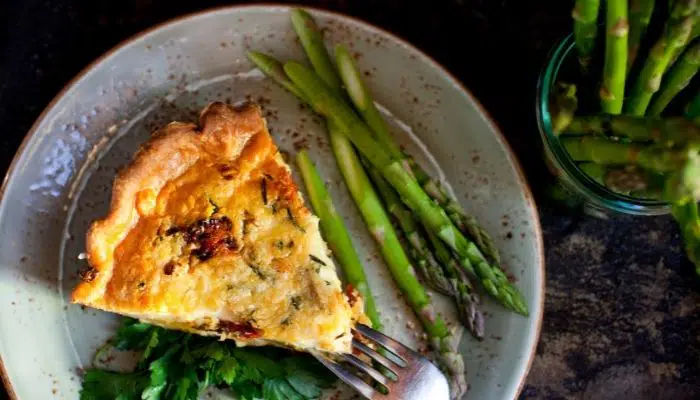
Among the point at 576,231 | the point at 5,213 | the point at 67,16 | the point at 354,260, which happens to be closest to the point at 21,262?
the point at 5,213

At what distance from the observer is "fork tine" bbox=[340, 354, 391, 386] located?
3.57 m

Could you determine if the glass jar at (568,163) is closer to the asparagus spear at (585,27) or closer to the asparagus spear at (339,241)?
the asparagus spear at (585,27)

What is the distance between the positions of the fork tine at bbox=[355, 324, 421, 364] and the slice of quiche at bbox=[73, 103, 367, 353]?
0.10 m

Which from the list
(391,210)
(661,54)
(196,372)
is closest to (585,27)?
(661,54)

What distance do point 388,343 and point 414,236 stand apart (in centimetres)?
52

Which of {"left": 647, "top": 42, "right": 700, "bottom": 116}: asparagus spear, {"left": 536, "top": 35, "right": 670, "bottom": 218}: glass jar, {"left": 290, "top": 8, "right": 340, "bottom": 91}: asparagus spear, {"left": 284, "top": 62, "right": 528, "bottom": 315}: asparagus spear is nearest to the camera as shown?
{"left": 647, "top": 42, "right": 700, "bottom": 116}: asparagus spear

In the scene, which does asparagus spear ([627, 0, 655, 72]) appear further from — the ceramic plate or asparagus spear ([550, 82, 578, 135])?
the ceramic plate

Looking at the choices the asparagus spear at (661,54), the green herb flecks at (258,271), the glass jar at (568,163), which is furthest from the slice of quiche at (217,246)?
the asparagus spear at (661,54)

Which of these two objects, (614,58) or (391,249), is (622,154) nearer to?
(614,58)

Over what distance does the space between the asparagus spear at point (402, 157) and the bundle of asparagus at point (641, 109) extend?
1.81ft

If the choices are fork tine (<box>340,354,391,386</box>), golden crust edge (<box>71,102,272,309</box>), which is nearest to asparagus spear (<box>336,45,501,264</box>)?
golden crust edge (<box>71,102,272,309</box>)

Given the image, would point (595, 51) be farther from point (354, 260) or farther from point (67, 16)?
point (67, 16)

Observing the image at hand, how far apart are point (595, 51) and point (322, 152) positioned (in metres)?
1.29

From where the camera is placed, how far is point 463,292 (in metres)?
3.77
